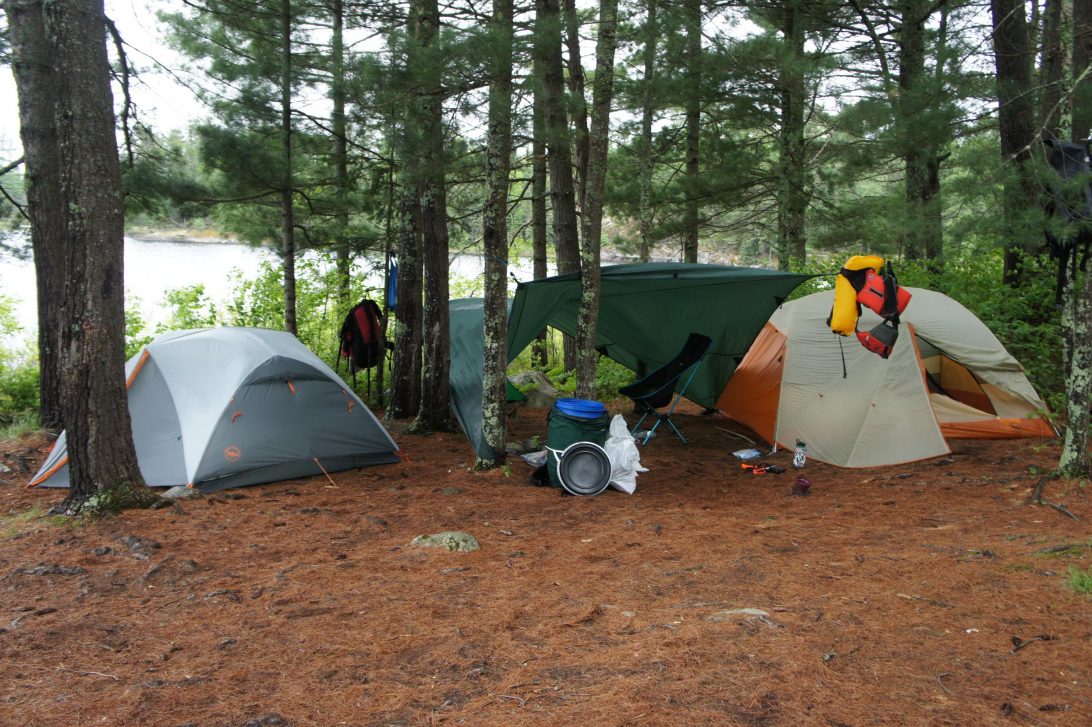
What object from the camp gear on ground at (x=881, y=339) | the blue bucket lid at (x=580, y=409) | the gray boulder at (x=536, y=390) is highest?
the camp gear on ground at (x=881, y=339)

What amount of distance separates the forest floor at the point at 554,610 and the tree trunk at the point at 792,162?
4992mm

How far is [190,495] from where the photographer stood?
194 inches

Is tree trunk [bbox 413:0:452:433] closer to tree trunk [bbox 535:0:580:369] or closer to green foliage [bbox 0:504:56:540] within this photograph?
tree trunk [bbox 535:0:580:369]

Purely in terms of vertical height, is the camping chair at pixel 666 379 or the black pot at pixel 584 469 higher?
the camping chair at pixel 666 379

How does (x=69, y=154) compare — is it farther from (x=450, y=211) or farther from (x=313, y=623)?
(x=450, y=211)

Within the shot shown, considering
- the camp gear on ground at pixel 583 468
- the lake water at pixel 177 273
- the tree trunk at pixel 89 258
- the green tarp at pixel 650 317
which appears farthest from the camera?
the lake water at pixel 177 273

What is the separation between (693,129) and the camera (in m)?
9.95

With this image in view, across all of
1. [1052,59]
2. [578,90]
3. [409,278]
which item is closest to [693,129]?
[578,90]

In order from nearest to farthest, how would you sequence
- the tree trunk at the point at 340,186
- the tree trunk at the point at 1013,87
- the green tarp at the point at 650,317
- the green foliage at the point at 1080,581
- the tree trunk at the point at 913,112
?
the green foliage at the point at 1080,581 → the tree trunk at the point at 913,112 → the tree trunk at the point at 1013,87 → the green tarp at the point at 650,317 → the tree trunk at the point at 340,186

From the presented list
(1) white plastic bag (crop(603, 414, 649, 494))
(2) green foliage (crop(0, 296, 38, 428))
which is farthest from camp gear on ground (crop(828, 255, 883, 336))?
(2) green foliage (crop(0, 296, 38, 428))

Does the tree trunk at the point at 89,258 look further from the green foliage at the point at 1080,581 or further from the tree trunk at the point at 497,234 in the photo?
the green foliage at the point at 1080,581

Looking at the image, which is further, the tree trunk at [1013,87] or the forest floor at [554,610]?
the tree trunk at [1013,87]

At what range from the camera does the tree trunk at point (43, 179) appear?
586 cm

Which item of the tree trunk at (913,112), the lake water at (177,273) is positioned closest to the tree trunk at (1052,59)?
the tree trunk at (913,112)
